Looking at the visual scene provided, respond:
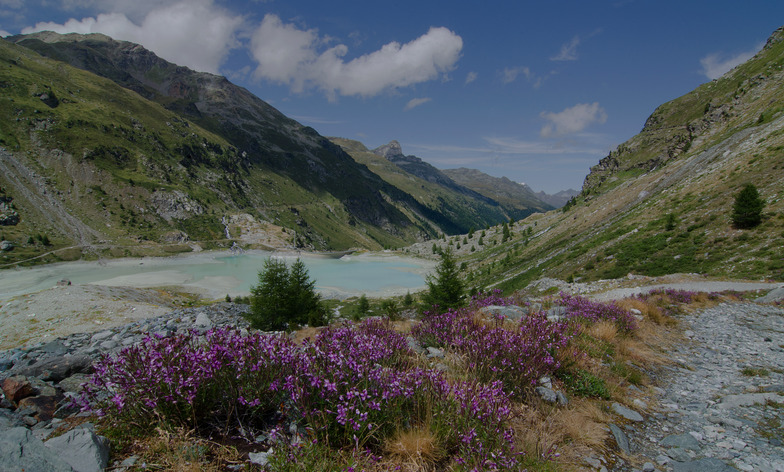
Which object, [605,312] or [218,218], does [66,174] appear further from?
[605,312]

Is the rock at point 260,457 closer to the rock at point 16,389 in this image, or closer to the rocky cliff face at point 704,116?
the rock at point 16,389

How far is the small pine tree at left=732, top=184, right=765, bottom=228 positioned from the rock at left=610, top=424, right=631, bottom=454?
2919cm

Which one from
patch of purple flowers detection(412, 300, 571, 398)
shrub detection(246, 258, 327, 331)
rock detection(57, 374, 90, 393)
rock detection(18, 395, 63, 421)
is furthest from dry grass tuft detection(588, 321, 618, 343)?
shrub detection(246, 258, 327, 331)

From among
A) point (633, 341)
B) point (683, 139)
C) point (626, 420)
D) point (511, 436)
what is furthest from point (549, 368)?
point (683, 139)

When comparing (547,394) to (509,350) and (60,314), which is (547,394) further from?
(60,314)

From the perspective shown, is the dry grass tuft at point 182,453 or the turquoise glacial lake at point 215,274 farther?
the turquoise glacial lake at point 215,274

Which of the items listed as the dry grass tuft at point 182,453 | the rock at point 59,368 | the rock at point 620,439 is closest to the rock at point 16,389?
the rock at point 59,368

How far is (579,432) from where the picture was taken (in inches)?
174

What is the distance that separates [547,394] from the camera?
5.38m

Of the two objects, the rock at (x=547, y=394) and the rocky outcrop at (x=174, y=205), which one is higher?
the rocky outcrop at (x=174, y=205)

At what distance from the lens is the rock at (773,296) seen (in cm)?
1490

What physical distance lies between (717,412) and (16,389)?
1095 centimetres

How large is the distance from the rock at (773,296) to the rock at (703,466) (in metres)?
17.4

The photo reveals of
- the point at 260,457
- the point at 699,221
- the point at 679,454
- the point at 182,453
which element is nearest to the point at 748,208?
the point at 699,221
